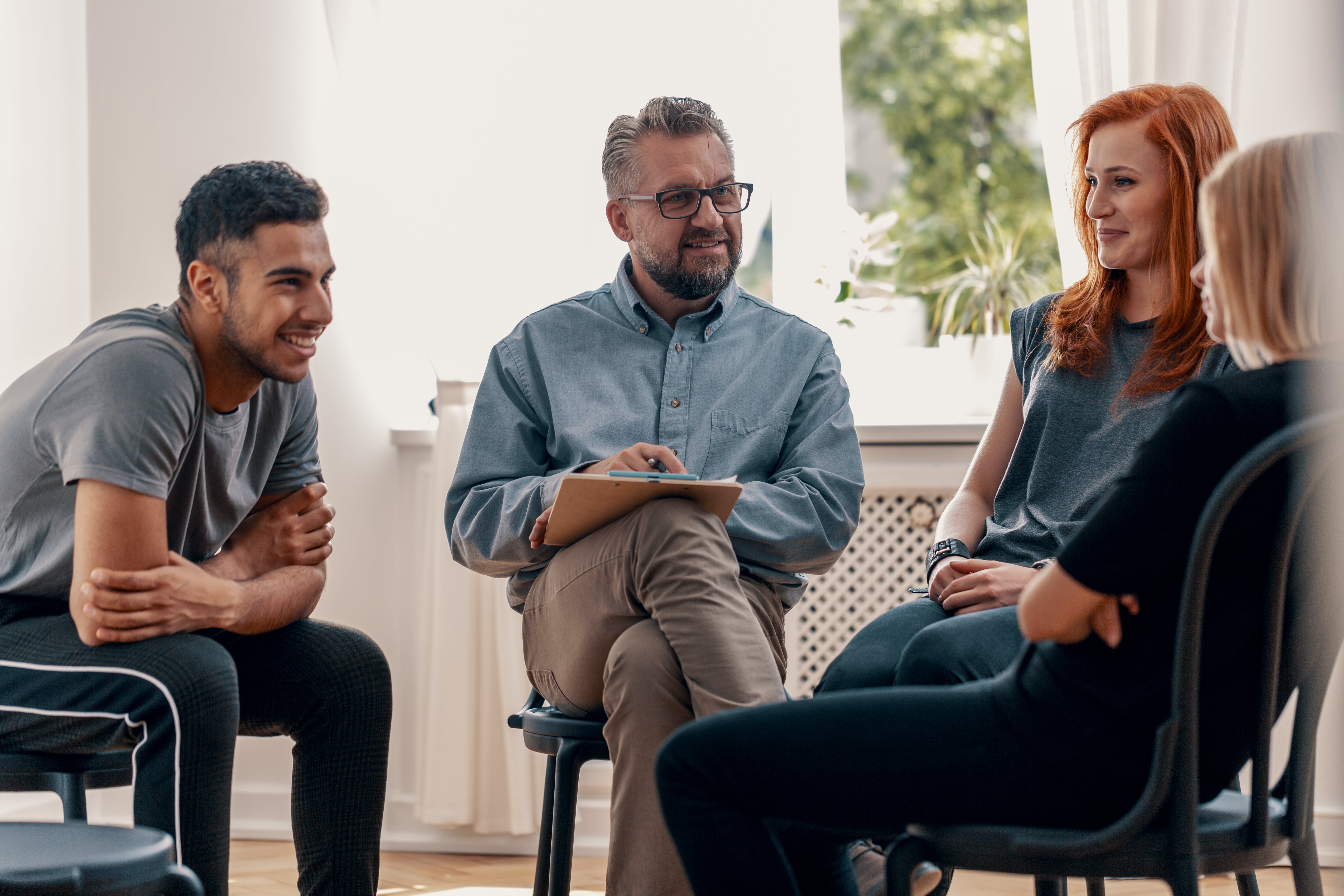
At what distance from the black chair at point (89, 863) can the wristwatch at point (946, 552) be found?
1041 millimetres

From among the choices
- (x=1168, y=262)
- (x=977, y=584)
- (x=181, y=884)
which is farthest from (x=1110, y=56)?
(x=181, y=884)

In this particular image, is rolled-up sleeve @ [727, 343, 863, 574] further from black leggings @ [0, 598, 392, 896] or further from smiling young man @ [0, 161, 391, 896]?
black leggings @ [0, 598, 392, 896]

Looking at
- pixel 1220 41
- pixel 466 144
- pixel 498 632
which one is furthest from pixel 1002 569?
pixel 466 144

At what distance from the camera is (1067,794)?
980 mm

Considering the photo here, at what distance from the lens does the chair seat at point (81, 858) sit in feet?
3.43

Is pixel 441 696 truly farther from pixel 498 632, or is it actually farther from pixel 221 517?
pixel 221 517

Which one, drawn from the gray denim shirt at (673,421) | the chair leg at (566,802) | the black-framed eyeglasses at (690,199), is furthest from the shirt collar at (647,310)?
the chair leg at (566,802)

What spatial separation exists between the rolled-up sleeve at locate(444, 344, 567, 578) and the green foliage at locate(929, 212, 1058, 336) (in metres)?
1.25

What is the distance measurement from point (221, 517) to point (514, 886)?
110 centimetres

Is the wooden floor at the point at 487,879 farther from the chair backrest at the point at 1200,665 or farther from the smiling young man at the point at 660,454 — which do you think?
the chair backrest at the point at 1200,665

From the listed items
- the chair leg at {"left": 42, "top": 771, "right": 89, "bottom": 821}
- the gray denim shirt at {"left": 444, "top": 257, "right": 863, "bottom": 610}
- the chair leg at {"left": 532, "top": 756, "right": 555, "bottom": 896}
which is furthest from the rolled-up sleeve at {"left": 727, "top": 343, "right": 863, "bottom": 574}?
the chair leg at {"left": 42, "top": 771, "right": 89, "bottom": 821}

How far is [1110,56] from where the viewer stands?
2.54 m

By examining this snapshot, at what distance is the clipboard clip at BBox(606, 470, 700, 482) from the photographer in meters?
1.43

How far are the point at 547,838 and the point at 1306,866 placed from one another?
1.03m
